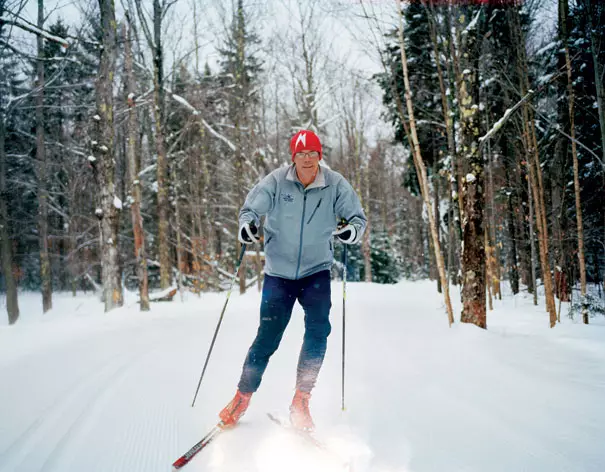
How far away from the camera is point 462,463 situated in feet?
6.27

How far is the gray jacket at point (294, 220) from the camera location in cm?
260

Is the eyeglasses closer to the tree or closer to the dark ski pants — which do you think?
the dark ski pants

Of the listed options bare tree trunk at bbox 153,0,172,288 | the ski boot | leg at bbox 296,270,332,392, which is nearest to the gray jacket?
leg at bbox 296,270,332,392

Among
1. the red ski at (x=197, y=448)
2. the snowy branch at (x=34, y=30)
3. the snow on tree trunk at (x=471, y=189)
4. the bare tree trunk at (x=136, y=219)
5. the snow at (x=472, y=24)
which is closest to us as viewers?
the red ski at (x=197, y=448)

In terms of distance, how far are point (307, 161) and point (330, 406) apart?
1797 mm

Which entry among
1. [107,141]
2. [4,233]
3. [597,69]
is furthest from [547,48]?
[4,233]

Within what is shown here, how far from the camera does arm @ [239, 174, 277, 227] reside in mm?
2623

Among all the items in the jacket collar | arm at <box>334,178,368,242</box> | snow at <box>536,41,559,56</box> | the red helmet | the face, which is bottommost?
arm at <box>334,178,368,242</box>

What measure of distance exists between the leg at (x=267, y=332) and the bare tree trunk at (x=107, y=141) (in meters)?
7.61

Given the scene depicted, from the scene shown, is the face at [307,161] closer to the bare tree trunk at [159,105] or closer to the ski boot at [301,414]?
the ski boot at [301,414]

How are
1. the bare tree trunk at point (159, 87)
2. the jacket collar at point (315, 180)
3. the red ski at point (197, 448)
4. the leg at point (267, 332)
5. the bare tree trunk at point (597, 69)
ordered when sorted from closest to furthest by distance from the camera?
1. the red ski at point (197, 448)
2. the leg at point (267, 332)
3. the jacket collar at point (315, 180)
4. the bare tree trunk at point (597, 69)
5. the bare tree trunk at point (159, 87)

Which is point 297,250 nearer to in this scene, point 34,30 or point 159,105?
point 34,30

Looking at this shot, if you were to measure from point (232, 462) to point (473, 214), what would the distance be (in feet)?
16.9

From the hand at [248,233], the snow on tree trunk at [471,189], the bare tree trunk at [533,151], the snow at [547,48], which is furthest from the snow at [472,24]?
the hand at [248,233]
